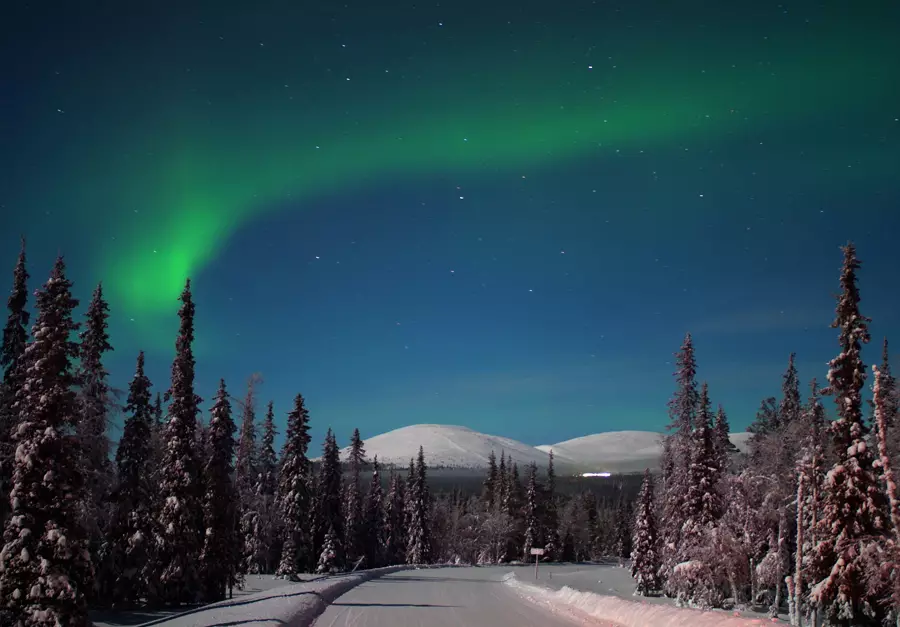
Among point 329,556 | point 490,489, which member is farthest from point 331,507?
point 490,489

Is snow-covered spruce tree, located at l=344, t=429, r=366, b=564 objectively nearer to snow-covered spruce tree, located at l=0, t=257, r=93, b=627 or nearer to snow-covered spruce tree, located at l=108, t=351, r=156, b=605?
snow-covered spruce tree, located at l=108, t=351, r=156, b=605

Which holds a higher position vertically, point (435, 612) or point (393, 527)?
point (435, 612)

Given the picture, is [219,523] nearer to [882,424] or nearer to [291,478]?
[291,478]

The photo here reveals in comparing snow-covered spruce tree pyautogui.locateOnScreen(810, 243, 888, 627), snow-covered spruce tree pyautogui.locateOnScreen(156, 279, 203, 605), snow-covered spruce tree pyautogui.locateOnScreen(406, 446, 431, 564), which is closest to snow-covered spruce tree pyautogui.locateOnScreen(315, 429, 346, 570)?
snow-covered spruce tree pyautogui.locateOnScreen(406, 446, 431, 564)

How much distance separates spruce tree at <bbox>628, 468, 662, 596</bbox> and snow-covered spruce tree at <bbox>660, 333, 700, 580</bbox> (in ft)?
35.2

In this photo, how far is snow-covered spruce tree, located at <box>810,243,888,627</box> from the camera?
30.7 metres

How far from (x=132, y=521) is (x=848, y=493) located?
3485 cm

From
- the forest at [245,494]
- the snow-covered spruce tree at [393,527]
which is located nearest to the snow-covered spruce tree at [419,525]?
the snow-covered spruce tree at [393,527]

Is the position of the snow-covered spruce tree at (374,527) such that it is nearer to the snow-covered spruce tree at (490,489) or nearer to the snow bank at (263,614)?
the snow-covered spruce tree at (490,489)

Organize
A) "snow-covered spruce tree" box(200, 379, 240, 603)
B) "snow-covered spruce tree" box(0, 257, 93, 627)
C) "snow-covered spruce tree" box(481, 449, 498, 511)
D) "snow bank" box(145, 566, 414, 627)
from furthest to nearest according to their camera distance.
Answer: "snow-covered spruce tree" box(481, 449, 498, 511) < "snow-covered spruce tree" box(200, 379, 240, 603) < "snow-covered spruce tree" box(0, 257, 93, 627) < "snow bank" box(145, 566, 414, 627)

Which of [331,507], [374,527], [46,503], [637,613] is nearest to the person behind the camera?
[637,613]

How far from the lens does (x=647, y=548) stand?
65.2 metres

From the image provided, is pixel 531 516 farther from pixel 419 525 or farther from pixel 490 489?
pixel 490 489

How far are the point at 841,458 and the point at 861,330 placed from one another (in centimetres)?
570
